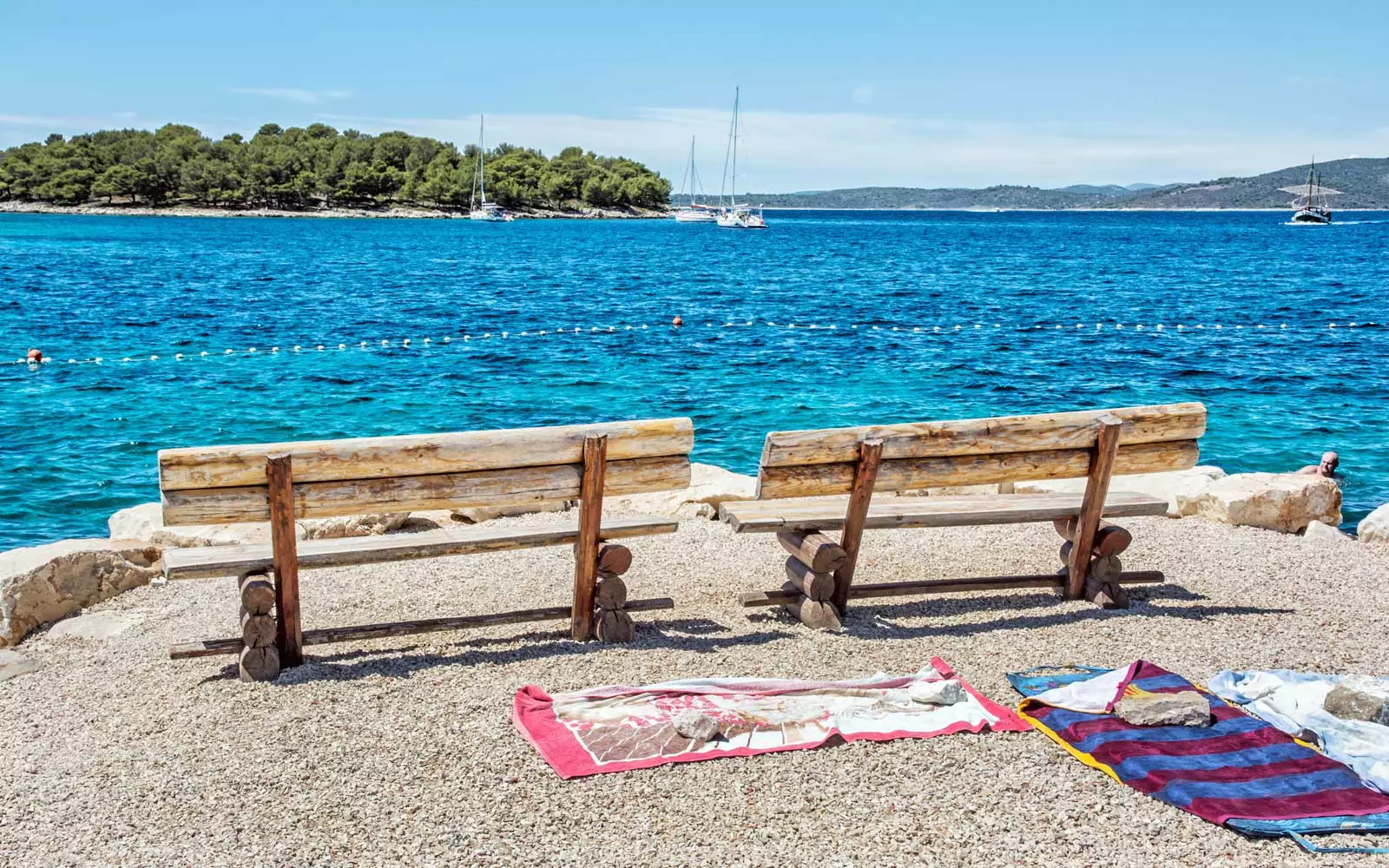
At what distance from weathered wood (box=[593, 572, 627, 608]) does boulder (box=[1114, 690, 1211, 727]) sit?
8.65 feet

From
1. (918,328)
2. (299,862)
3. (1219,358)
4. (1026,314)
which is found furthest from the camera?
(1026,314)

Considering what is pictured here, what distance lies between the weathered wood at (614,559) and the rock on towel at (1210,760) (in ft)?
7.35

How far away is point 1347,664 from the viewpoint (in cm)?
672

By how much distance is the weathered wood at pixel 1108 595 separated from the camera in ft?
24.9

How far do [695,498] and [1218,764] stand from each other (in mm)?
6263

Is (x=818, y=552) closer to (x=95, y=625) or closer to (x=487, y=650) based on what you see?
(x=487, y=650)

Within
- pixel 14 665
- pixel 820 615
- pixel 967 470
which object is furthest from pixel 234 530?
pixel 967 470

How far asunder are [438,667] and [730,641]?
1642 millimetres

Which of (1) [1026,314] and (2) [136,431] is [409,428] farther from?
(1) [1026,314]

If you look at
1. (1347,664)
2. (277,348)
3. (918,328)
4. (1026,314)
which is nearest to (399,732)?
(1347,664)

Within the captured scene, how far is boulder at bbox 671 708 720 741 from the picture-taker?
211 inches

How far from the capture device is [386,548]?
6383 millimetres

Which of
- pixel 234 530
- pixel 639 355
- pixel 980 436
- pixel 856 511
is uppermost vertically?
pixel 980 436

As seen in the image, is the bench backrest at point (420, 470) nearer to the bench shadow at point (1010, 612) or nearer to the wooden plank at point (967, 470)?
the wooden plank at point (967, 470)
